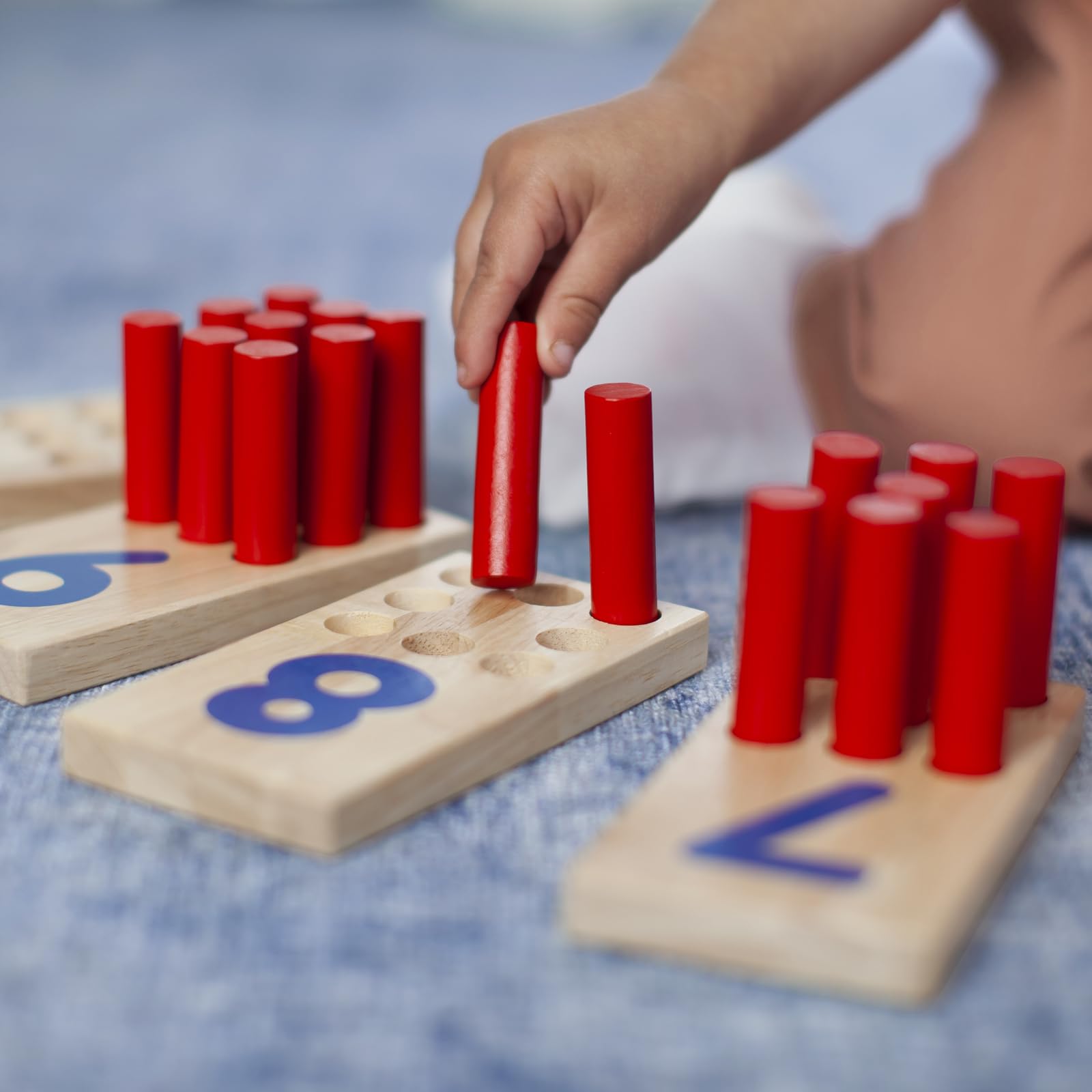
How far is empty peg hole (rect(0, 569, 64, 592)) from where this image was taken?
0.78m

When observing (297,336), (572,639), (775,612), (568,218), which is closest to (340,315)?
(297,336)

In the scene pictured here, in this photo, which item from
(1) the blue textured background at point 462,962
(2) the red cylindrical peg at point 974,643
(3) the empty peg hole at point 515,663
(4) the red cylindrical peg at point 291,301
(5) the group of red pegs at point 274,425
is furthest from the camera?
(4) the red cylindrical peg at point 291,301

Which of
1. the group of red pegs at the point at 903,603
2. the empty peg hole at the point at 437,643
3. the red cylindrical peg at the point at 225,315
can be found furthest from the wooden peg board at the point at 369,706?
the red cylindrical peg at the point at 225,315

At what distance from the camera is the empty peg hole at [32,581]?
776 millimetres

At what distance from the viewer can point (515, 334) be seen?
77cm

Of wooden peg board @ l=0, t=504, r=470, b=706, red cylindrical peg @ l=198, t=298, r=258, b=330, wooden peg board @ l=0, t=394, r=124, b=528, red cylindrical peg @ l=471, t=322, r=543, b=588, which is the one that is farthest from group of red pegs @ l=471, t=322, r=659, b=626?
wooden peg board @ l=0, t=394, r=124, b=528

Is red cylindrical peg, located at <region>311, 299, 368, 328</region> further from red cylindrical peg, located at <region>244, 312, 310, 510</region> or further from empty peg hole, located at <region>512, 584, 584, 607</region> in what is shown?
empty peg hole, located at <region>512, 584, 584, 607</region>

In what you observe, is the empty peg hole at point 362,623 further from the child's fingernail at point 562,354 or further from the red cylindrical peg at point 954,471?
the red cylindrical peg at point 954,471

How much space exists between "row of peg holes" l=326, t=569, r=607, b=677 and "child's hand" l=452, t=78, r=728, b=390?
12cm

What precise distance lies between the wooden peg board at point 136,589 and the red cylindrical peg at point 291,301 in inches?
6.4

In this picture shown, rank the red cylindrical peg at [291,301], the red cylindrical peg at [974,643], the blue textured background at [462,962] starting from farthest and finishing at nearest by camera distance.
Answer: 1. the red cylindrical peg at [291,301]
2. the red cylindrical peg at [974,643]
3. the blue textured background at [462,962]

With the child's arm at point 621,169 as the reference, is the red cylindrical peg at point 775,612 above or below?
below

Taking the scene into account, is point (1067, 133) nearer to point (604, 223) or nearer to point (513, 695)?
point (604, 223)

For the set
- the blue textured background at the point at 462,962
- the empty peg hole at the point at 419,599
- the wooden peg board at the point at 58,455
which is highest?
the wooden peg board at the point at 58,455
